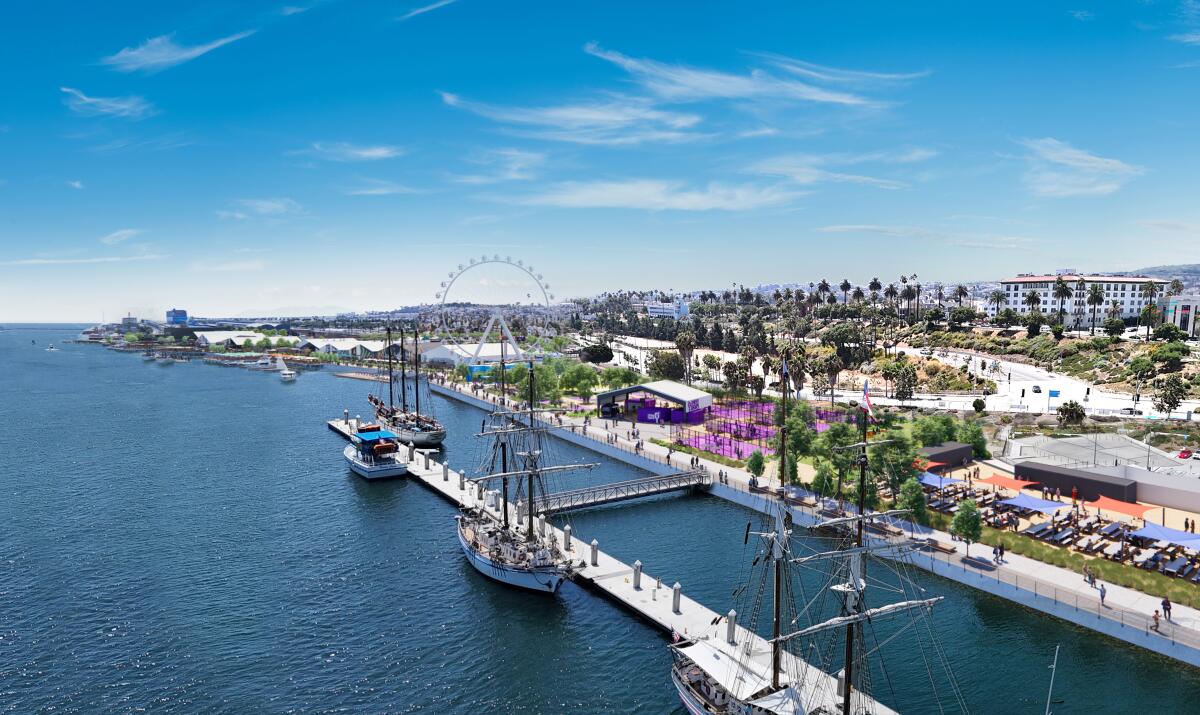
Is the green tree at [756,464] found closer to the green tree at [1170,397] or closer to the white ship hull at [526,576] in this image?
the white ship hull at [526,576]

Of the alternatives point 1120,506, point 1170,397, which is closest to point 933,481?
point 1120,506

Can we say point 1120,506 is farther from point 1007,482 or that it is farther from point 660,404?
point 660,404

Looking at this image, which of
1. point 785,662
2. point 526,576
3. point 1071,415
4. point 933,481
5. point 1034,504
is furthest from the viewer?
point 1071,415

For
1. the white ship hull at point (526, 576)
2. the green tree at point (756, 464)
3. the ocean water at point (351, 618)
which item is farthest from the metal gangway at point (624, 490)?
the white ship hull at point (526, 576)

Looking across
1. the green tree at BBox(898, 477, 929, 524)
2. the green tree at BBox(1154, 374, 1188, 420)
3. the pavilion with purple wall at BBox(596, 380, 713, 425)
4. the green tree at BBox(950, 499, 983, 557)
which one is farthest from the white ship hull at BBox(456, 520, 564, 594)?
the green tree at BBox(1154, 374, 1188, 420)

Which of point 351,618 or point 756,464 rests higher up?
point 756,464

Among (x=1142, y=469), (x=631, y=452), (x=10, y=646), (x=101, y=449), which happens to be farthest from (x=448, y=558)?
(x=101, y=449)
